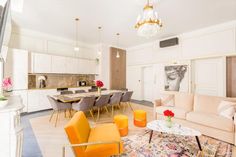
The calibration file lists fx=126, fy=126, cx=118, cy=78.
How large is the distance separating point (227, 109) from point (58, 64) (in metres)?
5.71

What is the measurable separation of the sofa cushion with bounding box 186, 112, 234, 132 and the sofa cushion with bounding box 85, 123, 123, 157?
6.51 feet

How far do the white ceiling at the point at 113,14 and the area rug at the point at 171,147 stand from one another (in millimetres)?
2907

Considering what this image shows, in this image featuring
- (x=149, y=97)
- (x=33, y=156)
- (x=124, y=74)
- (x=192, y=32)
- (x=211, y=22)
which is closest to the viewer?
(x=33, y=156)

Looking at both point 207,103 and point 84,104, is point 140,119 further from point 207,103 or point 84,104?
point 207,103

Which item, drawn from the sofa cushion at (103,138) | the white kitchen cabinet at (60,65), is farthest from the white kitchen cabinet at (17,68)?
the sofa cushion at (103,138)

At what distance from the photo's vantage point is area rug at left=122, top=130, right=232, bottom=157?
209cm

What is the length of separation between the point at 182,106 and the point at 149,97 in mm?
3191

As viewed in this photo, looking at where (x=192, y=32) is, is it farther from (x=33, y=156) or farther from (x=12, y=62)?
(x=12, y=62)

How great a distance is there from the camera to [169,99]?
373 cm

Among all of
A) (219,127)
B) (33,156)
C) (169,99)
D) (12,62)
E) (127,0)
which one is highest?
(127,0)

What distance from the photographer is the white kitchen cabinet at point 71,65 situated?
5.67 metres

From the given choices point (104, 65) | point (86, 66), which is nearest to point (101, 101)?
point (86, 66)

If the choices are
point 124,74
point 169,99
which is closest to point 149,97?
point 124,74

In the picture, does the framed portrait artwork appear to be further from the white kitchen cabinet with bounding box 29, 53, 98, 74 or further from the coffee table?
the white kitchen cabinet with bounding box 29, 53, 98, 74
